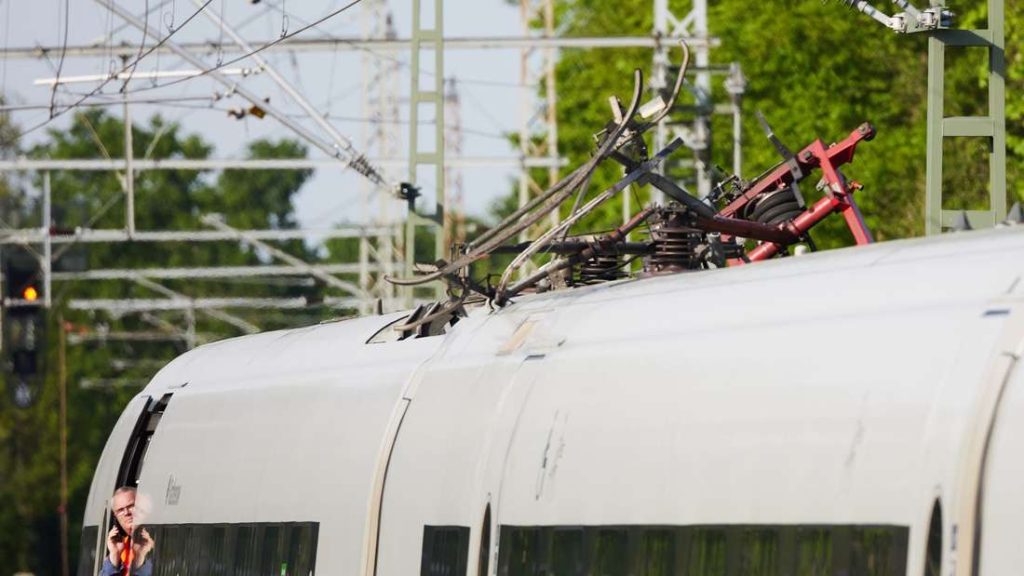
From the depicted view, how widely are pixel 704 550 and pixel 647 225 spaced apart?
3202mm

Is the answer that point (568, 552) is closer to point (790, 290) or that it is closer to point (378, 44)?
point (790, 290)

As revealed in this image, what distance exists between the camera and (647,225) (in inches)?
436

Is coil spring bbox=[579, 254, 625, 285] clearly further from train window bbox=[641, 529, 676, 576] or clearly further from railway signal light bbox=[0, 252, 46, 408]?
railway signal light bbox=[0, 252, 46, 408]

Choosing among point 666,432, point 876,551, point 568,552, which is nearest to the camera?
point 876,551

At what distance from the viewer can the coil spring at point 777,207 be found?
11375 millimetres

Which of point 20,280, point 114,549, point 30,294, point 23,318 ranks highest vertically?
point 20,280

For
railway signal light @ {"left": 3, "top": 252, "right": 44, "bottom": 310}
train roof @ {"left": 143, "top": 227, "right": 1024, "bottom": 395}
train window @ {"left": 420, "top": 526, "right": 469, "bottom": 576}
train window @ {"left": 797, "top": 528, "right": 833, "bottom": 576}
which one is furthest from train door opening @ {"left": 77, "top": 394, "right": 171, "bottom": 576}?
railway signal light @ {"left": 3, "top": 252, "right": 44, "bottom": 310}

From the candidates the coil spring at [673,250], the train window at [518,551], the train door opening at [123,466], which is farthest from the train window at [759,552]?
the train door opening at [123,466]

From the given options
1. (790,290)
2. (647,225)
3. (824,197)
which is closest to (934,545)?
(790,290)

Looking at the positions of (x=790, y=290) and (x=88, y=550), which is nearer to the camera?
(x=790, y=290)

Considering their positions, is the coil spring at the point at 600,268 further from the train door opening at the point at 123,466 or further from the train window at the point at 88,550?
the train window at the point at 88,550

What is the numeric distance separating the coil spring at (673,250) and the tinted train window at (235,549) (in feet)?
6.88

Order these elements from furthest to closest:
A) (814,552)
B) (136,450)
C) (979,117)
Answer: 1. (136,450)
2. (979,117)
3. (814,552)

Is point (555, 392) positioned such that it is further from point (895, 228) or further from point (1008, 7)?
point (895, 228)
